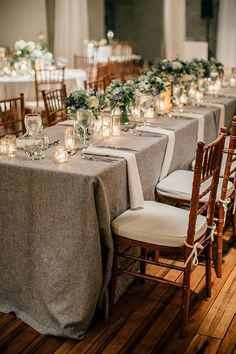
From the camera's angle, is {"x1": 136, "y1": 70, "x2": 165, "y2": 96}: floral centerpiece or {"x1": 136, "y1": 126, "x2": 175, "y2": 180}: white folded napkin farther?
{"x1": 136, "y1": 70, "x2": 165, "y2": 96}: floral centerpiece

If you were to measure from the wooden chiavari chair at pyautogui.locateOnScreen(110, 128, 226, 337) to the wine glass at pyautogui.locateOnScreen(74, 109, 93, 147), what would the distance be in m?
0.54

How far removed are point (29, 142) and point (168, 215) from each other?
2.66ft

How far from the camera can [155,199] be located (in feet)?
10.4

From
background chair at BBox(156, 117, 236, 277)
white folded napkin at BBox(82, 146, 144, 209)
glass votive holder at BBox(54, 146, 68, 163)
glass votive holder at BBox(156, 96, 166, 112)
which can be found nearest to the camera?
glass votive holder at BBox(54, 146, 68, 163)

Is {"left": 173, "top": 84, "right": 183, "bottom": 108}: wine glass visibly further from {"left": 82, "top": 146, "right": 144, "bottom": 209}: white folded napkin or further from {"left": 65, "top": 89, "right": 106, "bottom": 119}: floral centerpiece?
{"left": 82, "top": 146, "right": 144, "bottom": 209}: white folded napkin

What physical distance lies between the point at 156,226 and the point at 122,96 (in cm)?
109

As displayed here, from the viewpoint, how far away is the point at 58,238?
8.00 ft

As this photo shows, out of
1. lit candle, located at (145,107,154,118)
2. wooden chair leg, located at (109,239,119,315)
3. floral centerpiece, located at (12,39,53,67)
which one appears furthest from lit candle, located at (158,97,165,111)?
floral centerpiece, located at (12,39,53,67)

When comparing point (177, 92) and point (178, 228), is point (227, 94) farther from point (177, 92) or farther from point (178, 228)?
point (178, 228)

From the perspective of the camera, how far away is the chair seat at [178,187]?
301 cm

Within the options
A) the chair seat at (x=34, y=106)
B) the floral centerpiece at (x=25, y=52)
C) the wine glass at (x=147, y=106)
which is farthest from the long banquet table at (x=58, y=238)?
the floral centerpiece at (x=25, y=52)

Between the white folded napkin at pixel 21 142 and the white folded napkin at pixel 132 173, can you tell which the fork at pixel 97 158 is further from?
the white folded napkin at pixel 21 142

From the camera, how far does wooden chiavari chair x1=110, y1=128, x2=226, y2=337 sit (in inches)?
93.8

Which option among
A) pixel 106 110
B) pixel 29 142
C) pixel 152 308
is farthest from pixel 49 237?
pixel 106 110
